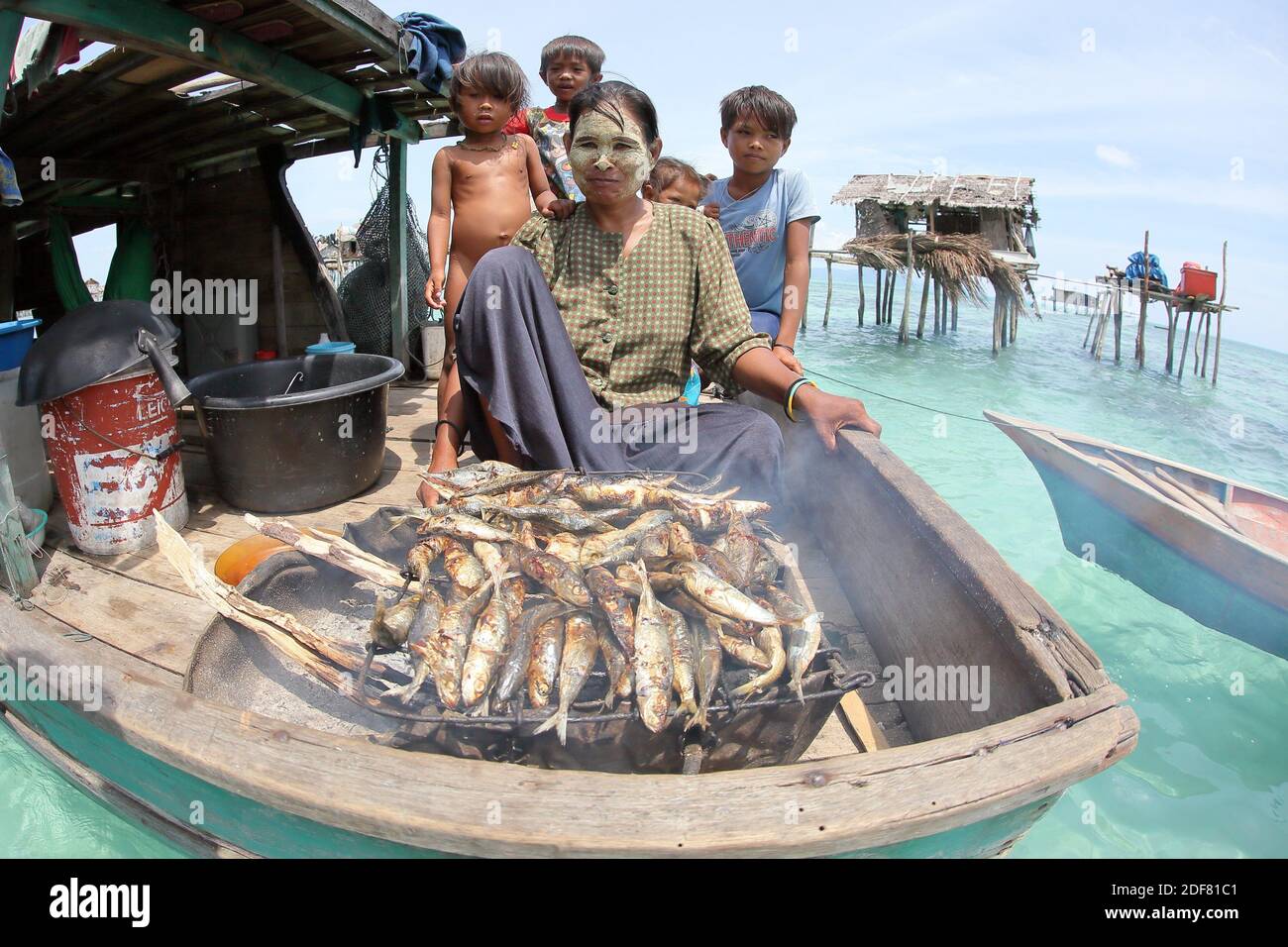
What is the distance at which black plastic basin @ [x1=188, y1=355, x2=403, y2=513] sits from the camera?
325 centimetres

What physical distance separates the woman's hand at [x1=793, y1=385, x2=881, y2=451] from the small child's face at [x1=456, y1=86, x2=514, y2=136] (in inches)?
106

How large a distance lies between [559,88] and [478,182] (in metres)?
0.84

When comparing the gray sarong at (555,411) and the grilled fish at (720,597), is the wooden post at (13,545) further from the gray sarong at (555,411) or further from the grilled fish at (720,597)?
the grilled fish at (720,597)

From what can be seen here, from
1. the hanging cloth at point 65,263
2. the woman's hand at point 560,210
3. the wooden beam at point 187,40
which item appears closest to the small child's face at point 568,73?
the woman's hand at point 560,210

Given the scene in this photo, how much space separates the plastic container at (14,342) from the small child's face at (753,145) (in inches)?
149

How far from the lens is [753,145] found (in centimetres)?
430

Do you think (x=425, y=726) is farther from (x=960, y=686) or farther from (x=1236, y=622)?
(x=1236, y=622)

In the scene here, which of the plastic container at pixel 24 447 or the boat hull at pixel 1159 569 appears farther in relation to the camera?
the boat hull at pixel 1159 569

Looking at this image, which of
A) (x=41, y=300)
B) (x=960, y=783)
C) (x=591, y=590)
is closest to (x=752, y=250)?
(x=591, y=590)

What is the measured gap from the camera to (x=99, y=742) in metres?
1.88

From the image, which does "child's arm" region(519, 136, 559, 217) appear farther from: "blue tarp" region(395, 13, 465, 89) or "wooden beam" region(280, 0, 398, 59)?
"wooden beam" region(280, 0, 398, 59)

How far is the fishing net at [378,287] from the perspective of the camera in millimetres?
6957

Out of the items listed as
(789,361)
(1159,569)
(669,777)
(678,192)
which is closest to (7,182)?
(669,777)
